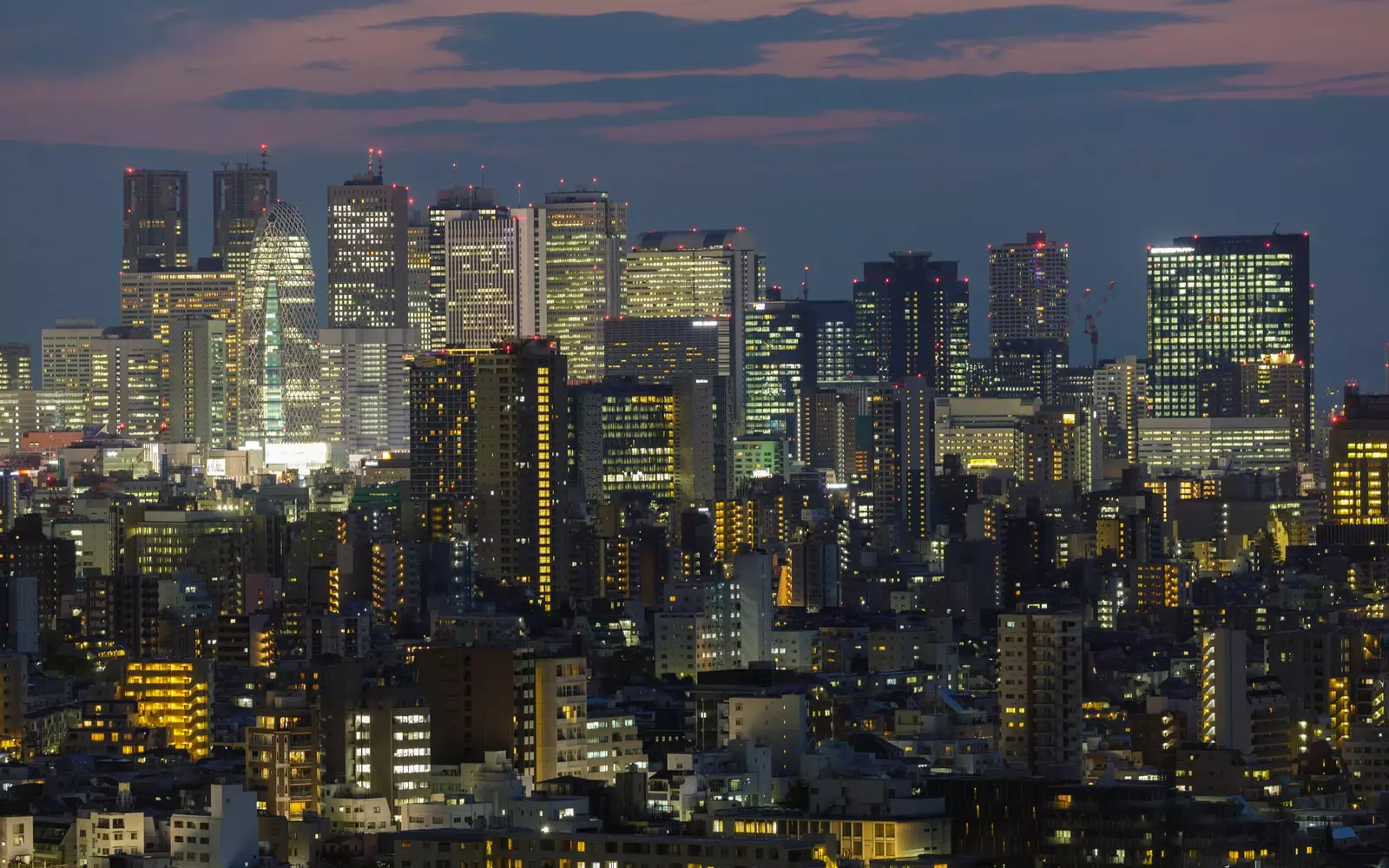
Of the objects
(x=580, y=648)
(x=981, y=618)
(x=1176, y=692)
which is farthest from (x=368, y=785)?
(x=981, y=618)

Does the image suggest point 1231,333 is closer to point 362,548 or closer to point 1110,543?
point 1110,543

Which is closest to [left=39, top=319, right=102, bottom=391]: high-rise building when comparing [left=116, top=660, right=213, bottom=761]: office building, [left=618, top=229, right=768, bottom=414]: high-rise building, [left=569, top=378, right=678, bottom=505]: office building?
[left=618, top=229, right=768, bottom=414]: high-rise building

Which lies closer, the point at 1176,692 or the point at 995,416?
the point at 1176,692

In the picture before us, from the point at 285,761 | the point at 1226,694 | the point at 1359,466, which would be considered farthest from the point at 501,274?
the point at 285,761

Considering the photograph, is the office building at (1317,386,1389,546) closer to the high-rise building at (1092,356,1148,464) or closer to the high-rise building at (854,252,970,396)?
the high-rise building at (1092,356,1148,464)

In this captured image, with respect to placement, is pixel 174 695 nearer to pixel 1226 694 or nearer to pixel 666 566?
pixel 1226 694

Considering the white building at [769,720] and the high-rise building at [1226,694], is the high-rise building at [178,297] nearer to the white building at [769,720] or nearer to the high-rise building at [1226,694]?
the high-rise building at [1226,694]
